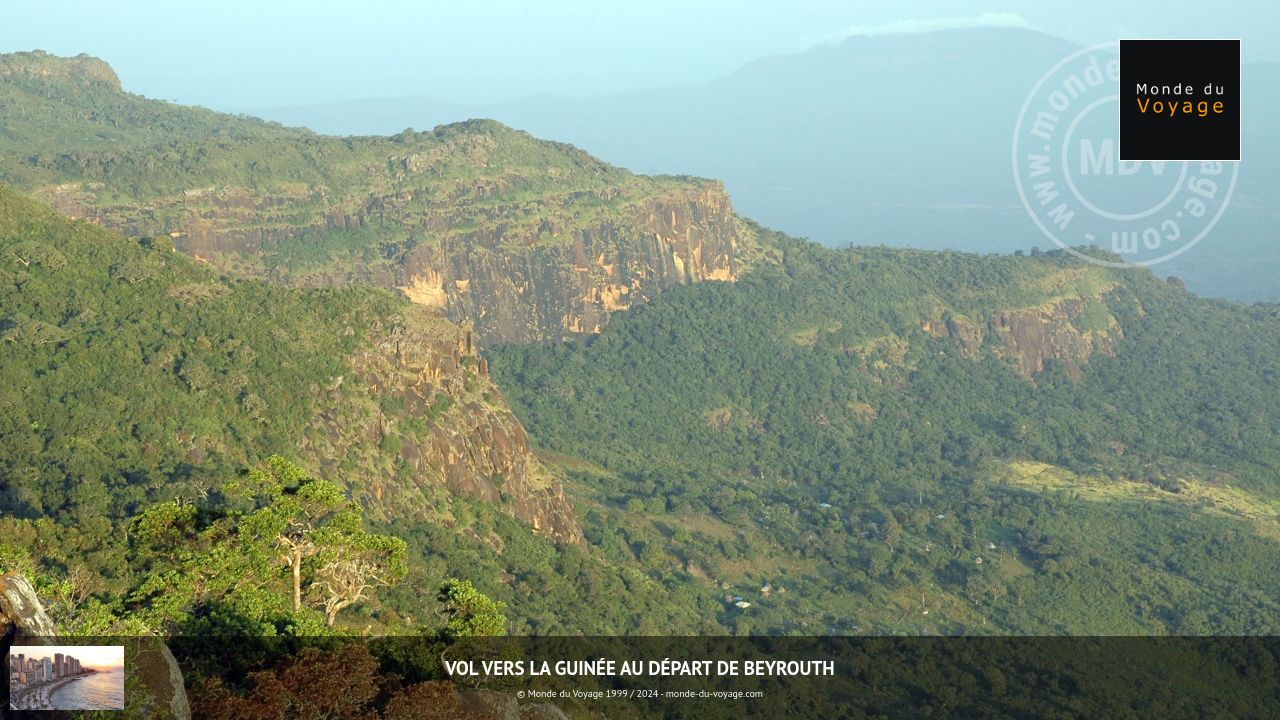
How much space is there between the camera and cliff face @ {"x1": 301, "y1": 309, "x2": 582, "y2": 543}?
203 feet

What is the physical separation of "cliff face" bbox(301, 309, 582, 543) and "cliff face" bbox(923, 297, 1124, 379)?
190 feet

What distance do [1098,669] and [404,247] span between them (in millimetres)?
63738

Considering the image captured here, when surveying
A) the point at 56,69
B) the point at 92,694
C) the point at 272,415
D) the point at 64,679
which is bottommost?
the point at 272,415

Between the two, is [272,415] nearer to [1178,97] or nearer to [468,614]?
[468,614]

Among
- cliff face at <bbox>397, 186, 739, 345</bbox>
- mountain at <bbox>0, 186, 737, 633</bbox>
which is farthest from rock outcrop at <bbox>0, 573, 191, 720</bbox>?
cliff face at <bbox>397, 186, 739, 345</bbox>

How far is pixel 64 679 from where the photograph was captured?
78.9 ft

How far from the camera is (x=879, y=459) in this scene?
4011 inches

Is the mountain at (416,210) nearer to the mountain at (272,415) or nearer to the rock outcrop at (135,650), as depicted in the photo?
the mountain at (272,415)

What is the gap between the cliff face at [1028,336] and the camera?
390 ft

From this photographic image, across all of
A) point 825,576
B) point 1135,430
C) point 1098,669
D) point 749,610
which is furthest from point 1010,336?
point 1098,669

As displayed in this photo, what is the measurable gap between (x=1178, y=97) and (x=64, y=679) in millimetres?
74553

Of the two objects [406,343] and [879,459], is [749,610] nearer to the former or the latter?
[406,343]

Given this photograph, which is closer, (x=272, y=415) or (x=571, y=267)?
(x=272, y=415)

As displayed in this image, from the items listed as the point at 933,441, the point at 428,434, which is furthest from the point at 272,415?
the point at 933,441
